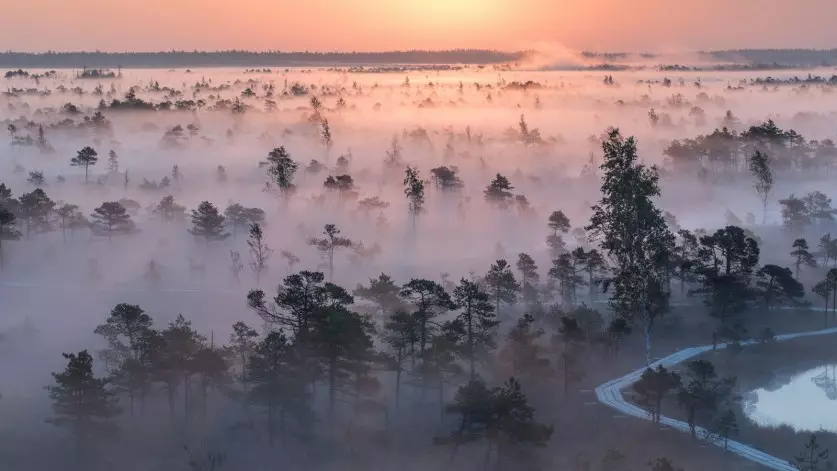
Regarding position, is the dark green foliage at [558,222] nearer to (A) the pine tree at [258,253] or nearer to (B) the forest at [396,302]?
(B) the forest at [396,302]

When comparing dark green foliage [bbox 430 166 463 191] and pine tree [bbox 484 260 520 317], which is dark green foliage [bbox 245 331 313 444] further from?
dark green foliage [bbox 430 166 463 191]

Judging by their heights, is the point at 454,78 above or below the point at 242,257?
above

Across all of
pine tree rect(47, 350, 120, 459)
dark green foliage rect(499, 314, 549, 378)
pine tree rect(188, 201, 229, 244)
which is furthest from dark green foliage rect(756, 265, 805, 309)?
pine tree rect(188, 201, 229, 244)

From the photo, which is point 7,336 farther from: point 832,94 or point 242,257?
point 832,94

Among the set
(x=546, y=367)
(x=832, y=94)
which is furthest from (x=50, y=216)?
(x=832, y=94)

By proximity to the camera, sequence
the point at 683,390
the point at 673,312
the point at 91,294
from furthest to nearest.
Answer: the point at 91,294 < the point at 673,312 < the point at 683,390

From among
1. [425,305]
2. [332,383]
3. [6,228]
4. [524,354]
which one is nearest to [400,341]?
[425,305]
